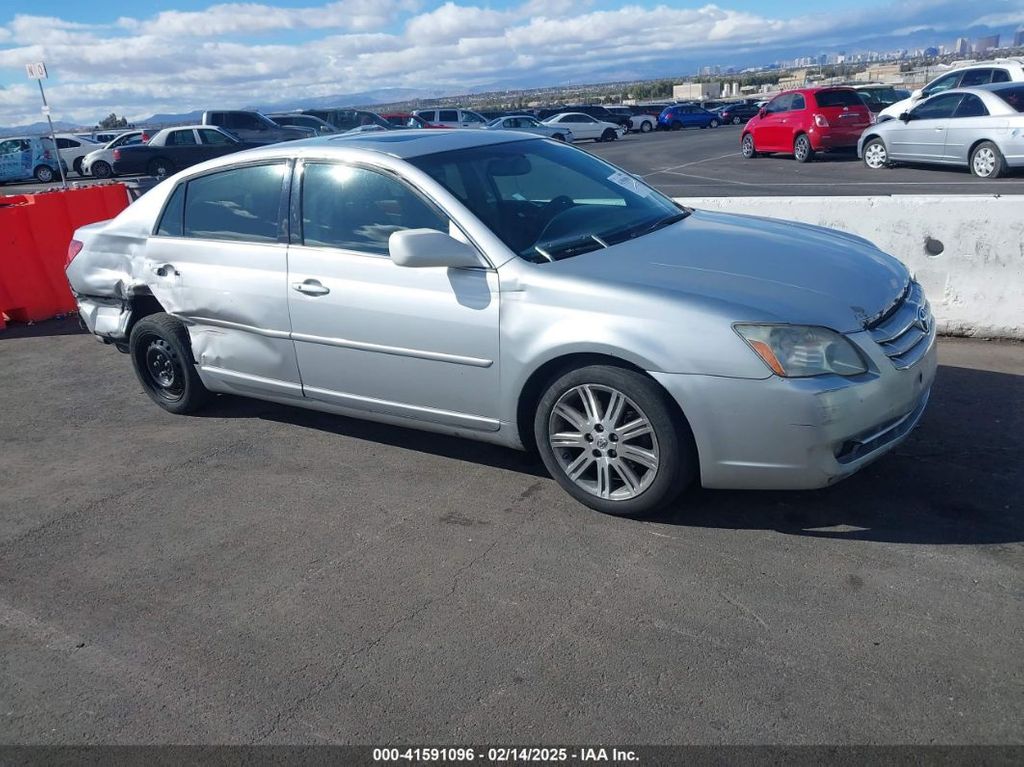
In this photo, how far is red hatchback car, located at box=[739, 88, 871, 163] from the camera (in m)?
19.2

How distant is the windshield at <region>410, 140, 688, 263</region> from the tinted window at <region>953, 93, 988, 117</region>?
12128 mm

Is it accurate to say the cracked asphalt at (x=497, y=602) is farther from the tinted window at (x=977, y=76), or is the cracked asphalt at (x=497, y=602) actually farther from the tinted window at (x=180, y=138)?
the tinted window at (x=180, y=138)

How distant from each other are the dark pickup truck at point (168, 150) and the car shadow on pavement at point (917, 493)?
25.3 m

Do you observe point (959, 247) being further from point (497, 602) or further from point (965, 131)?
point (965, 131)

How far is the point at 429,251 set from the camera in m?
4.24

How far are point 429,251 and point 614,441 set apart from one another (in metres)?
1.22

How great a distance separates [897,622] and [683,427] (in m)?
1.12

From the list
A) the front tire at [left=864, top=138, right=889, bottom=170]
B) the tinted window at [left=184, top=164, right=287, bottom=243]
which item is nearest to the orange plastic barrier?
the tinted window at [left=184, top=164, right=287, bottom=243]

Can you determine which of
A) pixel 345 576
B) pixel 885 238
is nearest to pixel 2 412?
pixel 345 576

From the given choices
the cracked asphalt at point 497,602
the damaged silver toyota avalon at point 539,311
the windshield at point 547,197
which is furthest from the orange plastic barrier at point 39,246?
the windshield at point 547,197

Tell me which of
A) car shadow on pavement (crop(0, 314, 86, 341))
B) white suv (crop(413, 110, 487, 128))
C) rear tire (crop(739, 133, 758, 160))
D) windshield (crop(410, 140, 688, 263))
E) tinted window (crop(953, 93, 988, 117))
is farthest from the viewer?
white suv (crop(413, 110, 487, 128))

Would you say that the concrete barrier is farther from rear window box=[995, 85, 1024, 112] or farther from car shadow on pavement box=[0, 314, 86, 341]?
rear window box=[995, 85, 1024, 112]

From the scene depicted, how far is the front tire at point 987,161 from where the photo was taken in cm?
1466

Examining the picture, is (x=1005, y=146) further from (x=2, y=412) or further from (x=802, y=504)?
(x=2, y=412)
